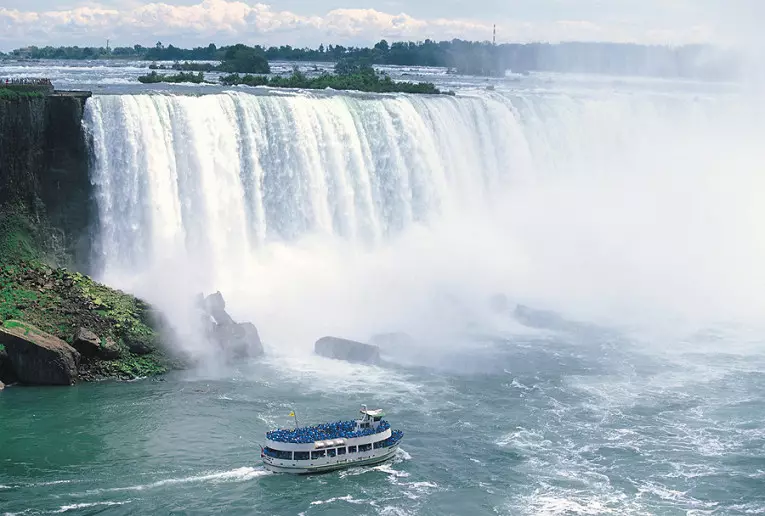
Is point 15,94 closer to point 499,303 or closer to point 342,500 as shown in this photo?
point 499,303

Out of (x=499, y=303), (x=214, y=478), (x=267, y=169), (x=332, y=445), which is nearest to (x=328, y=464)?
(x=332, y=445)

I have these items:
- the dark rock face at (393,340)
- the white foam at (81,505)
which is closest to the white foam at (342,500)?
the white foam at (81,505)

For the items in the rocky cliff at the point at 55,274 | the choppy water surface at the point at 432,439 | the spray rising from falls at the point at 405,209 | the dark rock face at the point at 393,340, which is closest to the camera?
the choppy water surface at the point at 432,439

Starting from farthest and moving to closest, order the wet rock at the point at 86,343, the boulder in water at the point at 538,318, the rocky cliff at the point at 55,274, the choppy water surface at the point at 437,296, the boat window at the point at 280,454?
the boulder in water at the point at 538,318, the wet rock at the point at 86,343, the rocky cliff at the point at 55,274, the boat window at the point at 280,454, the choppy water surface at the point at 437,296

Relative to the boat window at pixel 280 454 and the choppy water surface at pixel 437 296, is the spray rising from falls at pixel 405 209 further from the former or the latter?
the boat window at pixel 280 454

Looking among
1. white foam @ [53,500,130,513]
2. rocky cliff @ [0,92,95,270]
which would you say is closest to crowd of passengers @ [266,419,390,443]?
white foam @ [53,500,130,513]

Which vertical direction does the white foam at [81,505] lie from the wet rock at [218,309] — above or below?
below

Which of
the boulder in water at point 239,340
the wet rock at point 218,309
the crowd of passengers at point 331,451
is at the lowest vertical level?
the crowd of passengers at point 331,451
